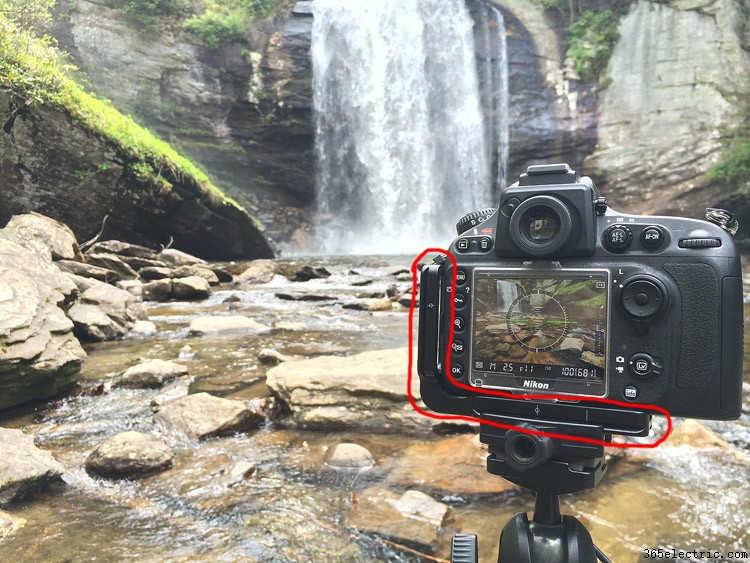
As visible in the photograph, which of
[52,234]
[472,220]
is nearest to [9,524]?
[472,220]

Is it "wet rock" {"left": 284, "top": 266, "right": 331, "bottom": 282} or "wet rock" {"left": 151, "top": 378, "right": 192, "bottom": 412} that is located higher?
"wet rock" {"left": 151, "top": 378, "right": 192, "bottom": 412}

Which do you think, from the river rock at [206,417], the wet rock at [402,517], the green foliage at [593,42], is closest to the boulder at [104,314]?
the river rock at [206,417]

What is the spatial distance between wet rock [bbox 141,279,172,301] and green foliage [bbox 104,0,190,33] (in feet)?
48.9

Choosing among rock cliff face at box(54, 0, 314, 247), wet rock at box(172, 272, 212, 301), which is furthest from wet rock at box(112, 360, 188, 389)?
rock cliff face at box(54, 0, 314, 247)

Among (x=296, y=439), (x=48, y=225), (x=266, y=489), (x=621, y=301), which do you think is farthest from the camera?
(x=48, y=225)

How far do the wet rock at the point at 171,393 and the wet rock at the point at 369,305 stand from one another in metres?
3.81

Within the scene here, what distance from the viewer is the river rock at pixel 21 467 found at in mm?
1721

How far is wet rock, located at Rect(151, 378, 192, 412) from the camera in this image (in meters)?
2.82

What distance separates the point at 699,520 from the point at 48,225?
26.9ft

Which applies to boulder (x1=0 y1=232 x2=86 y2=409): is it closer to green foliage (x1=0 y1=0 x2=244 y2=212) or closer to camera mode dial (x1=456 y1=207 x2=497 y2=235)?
camera mode dial (x1=456 y1=207 x2=497 y2=235)

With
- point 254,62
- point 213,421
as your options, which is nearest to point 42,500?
point 213,421

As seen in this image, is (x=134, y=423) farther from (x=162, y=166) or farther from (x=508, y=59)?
(x=508, y=59)

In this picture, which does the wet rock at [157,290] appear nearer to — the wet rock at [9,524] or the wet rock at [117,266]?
the wet rock at [117,266]

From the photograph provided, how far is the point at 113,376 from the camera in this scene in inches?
134
